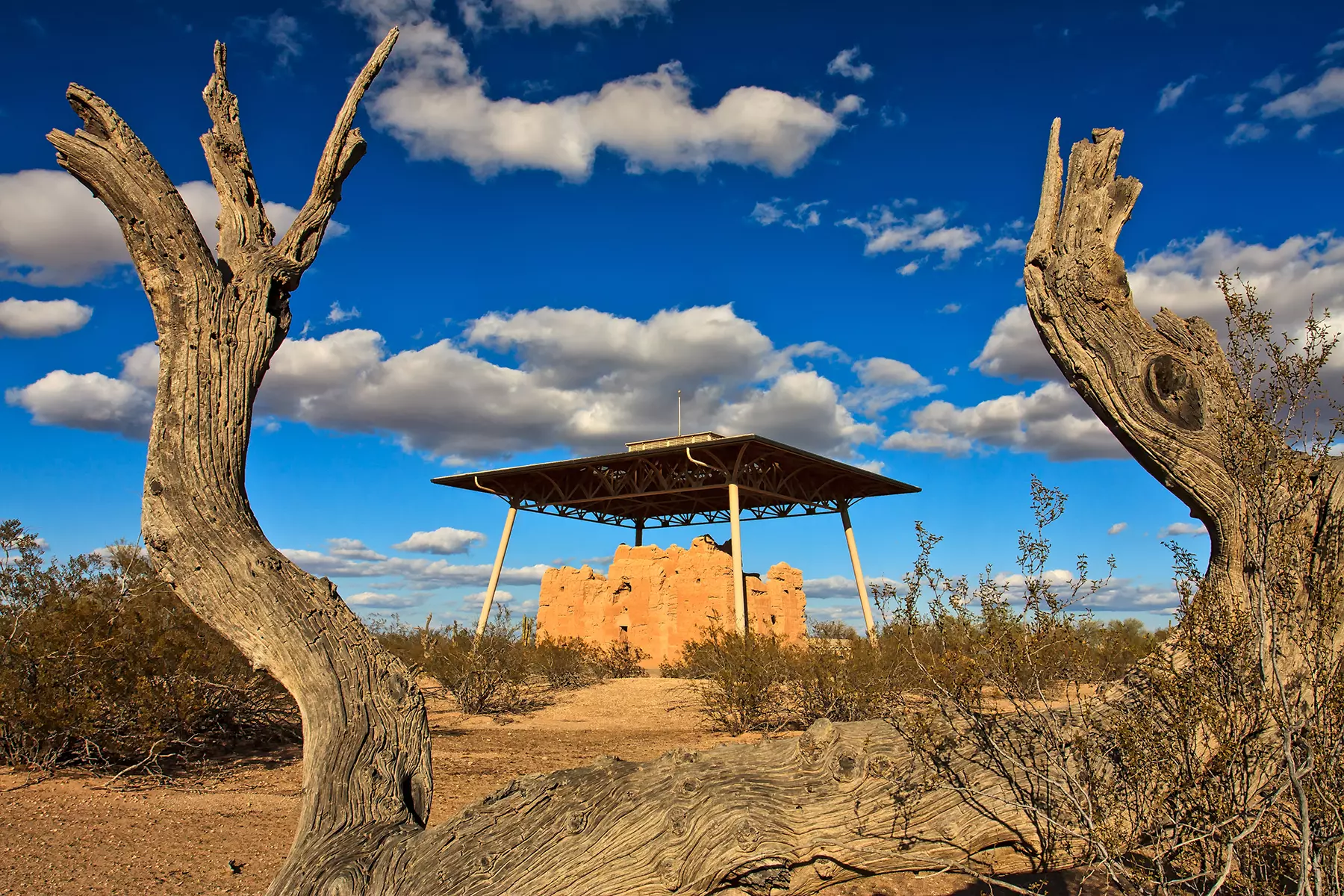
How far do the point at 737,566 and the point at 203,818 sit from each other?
44.5 feet

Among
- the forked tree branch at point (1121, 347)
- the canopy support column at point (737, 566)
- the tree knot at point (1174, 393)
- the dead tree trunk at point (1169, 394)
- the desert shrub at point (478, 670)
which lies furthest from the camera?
the canopy support column at point (737, 566)

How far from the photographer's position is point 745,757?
2.89 m

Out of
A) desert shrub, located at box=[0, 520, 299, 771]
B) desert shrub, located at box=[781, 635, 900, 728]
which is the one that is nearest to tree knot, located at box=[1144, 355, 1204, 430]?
desert shrub, located at box=[781, 635, 900, 728]

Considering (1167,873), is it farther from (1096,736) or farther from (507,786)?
(507,786)

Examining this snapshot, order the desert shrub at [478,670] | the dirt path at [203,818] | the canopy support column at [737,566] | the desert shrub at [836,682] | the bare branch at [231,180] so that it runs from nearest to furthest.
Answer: the bare branch at [231,180]
the dirt path at [203,818]
the desert shrub at [836,682]
the desert shrub at [478,670]
the canopy support column at [737,566]

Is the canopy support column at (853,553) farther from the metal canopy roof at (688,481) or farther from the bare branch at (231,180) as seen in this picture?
the bare branch at (231,180)

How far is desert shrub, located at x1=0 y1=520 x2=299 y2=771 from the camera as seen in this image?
25.9 ft

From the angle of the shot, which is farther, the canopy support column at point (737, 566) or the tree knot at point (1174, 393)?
the canopy support column at point (737, 566)

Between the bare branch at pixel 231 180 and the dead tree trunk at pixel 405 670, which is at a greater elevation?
the bare branch at pixel 231 180

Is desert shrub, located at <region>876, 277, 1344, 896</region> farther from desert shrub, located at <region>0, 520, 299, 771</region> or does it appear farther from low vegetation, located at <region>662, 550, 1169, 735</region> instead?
desert shrub, located at <region>0, 520, 299, 771</region>

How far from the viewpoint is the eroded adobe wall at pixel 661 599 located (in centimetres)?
2055

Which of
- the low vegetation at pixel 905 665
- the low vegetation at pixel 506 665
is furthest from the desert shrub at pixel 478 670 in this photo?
the low vegetation at pixel 905 665

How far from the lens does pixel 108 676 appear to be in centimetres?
827

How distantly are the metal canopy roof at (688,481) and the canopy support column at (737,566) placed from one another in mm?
506
